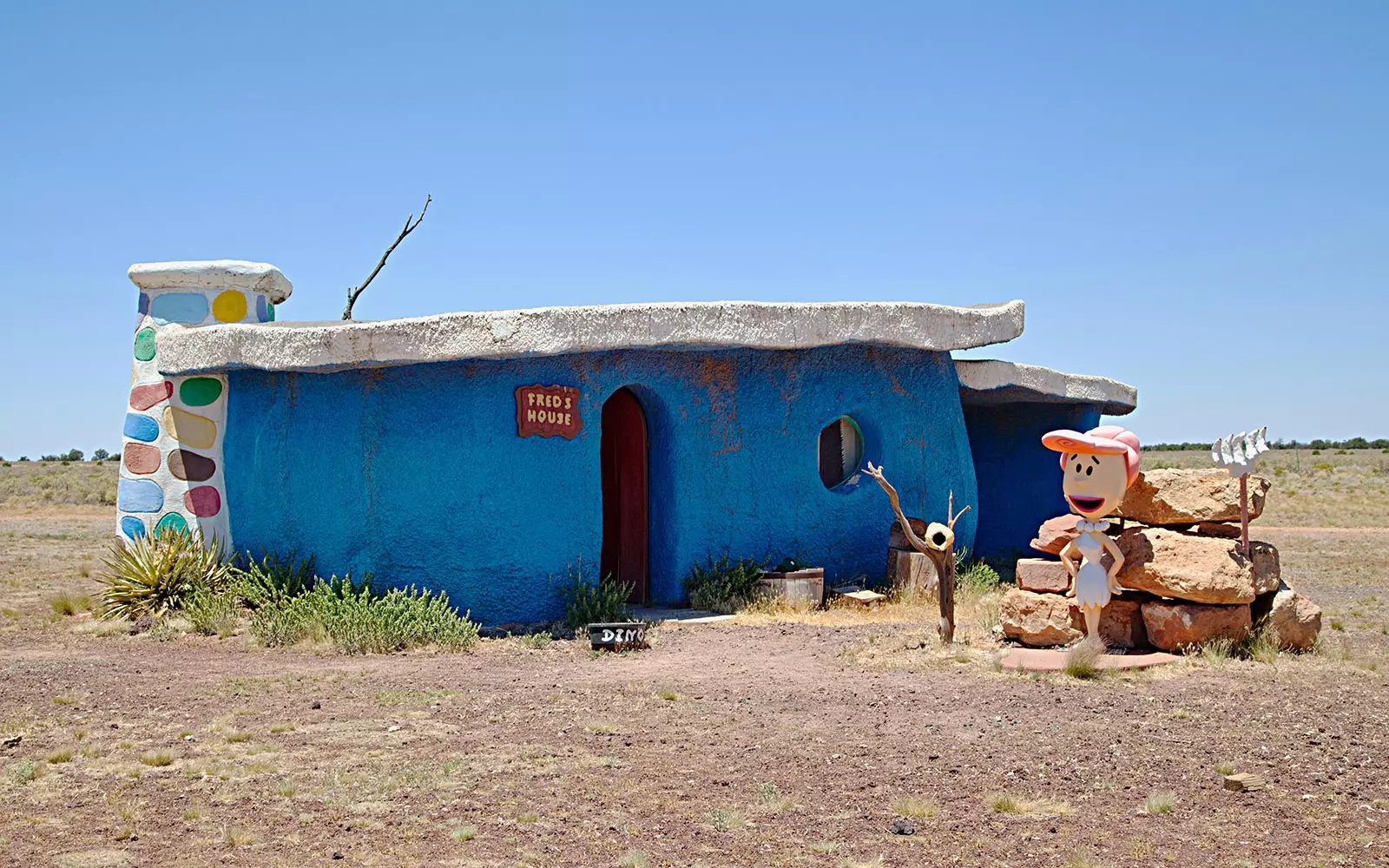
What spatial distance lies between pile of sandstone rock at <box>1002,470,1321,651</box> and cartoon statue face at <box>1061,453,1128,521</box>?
0.51 m

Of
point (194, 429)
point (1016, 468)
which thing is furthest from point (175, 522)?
point (1016, 468)

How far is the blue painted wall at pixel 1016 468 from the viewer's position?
17500 millimetres

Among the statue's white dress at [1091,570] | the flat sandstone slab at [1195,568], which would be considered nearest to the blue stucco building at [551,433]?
the statue's white dress at [1091,570]

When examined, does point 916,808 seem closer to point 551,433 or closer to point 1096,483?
point 1096,483

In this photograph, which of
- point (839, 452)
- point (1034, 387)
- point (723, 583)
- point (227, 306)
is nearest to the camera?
point (723, 583)

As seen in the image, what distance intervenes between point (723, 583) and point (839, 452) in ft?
9.25

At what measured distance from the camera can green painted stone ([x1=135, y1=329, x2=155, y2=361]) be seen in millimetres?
13469

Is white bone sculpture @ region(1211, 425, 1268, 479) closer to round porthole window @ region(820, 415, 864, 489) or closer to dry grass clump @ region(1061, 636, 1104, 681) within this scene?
dry grass clump @ region(1061, 636, 1104, 681)

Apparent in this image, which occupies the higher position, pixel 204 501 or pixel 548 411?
pixel 548 411

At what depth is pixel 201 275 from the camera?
533 inches

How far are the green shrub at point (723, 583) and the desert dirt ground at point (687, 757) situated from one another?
5.07 ft

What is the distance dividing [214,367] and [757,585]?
568 centimetres

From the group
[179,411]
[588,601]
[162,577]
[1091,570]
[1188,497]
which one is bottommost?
[588,601]

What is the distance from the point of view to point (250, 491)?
12328 millimetres
